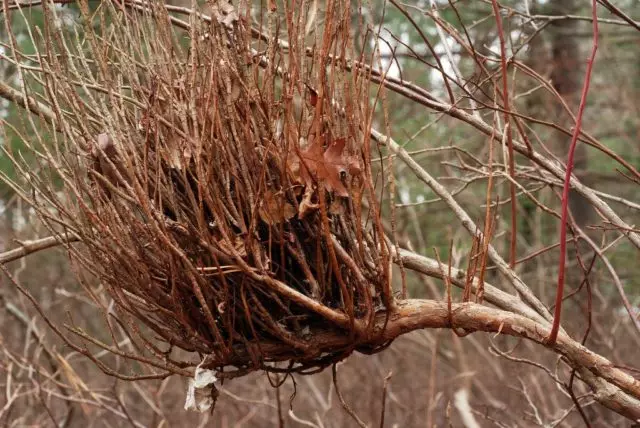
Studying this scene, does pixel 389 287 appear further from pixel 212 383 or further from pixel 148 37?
pixel 148 37

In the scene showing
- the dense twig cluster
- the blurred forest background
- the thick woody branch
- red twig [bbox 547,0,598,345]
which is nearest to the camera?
red twig [bbox 547,0,598,345]

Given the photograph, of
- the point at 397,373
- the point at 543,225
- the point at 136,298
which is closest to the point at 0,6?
the point at 136,298

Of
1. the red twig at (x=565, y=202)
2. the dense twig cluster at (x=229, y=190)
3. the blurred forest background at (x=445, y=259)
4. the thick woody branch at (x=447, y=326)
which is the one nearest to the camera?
the red twig at (x=565, y=202)

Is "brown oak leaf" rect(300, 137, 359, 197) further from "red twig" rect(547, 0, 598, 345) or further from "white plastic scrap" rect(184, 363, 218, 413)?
"white plastic scrap" rect(184, 363, 218, 413)

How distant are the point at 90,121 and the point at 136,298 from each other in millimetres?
460

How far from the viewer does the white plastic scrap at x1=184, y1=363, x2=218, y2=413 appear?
2014 mm

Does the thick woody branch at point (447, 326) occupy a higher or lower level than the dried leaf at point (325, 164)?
lower

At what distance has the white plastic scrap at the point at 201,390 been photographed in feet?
6.61

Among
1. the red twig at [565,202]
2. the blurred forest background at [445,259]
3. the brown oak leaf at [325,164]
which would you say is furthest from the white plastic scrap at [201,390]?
the blurred forest background at [445,259]

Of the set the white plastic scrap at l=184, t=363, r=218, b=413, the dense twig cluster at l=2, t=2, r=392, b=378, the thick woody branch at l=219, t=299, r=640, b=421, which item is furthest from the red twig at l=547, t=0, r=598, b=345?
the white plastic scrap at l=184, t=363, r=218, b=413

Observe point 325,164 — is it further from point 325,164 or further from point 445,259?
point 445,259

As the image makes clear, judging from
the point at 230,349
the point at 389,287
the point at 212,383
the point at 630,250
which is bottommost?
the point at 630,250

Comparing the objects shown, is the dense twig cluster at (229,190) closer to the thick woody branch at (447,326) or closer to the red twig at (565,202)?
the thick woody branch at (447,326)

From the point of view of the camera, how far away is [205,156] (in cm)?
181
